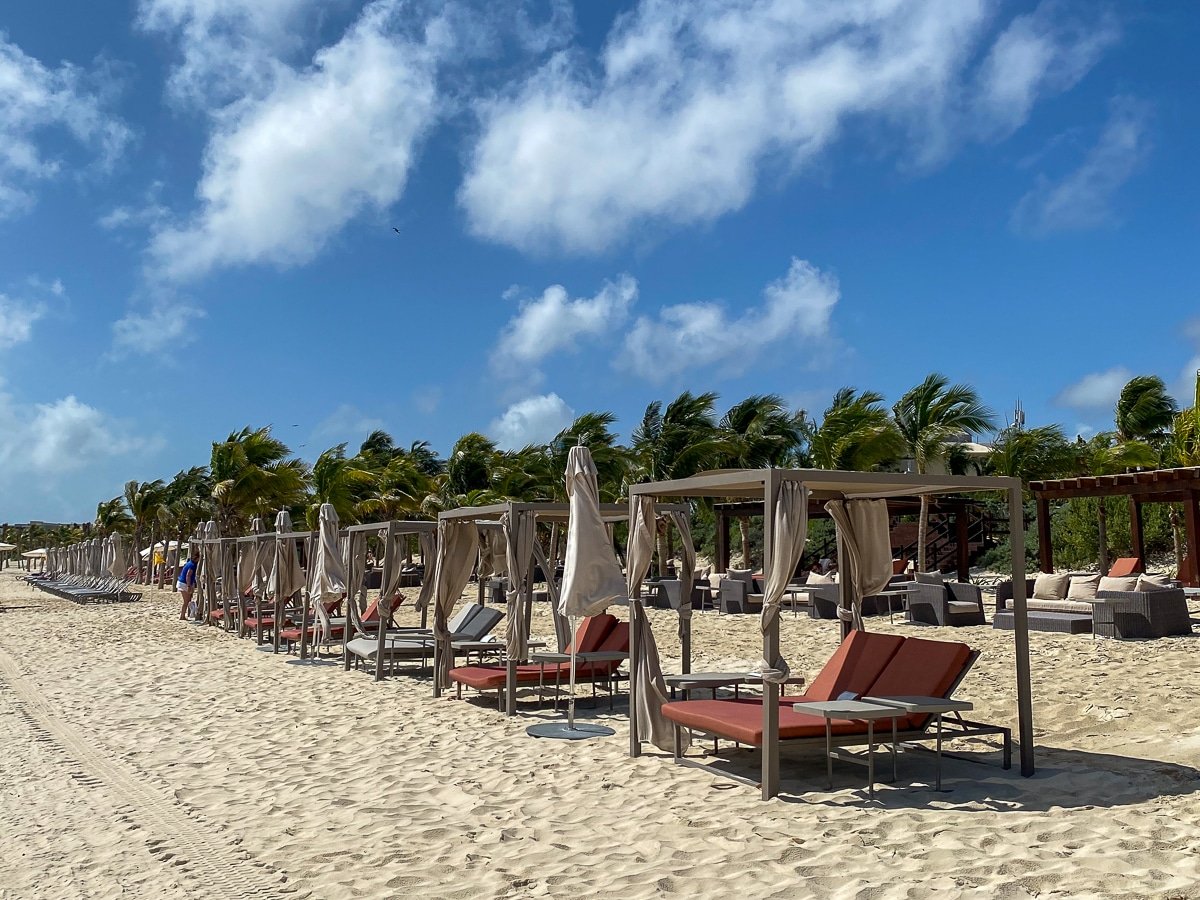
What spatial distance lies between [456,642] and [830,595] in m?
8.08

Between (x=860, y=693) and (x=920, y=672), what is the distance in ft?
1.52

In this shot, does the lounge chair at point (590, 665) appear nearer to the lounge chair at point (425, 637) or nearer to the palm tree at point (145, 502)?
the lounge chair at point (425, 637)

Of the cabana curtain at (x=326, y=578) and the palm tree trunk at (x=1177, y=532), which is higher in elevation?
the palm tree trunk at (x=1177, y=532)

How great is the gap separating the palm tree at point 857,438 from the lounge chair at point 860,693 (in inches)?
618

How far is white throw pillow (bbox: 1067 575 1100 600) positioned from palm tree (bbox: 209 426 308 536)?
2363 cm

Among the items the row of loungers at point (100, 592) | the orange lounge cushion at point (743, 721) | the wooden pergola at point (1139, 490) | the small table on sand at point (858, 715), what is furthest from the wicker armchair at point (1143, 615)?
the row of loungers at point (100, 592)

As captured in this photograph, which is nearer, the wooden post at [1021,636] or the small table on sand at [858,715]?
the small table on sand at [858,715]

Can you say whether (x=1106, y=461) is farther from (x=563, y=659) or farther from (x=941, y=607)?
(x=563, y=659)

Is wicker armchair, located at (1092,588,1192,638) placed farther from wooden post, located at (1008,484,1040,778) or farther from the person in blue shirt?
the person in blue shirt

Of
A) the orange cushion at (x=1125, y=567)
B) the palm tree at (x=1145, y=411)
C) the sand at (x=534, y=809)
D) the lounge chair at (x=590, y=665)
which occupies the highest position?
the palm tree at (x=1145, y=411)

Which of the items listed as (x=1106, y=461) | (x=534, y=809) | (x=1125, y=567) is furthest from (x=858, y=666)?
(x=1106, y=461)

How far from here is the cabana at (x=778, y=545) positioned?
6.00 metres

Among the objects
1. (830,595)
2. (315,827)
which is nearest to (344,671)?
(315,827)

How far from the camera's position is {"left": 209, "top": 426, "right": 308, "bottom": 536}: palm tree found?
30734mm
